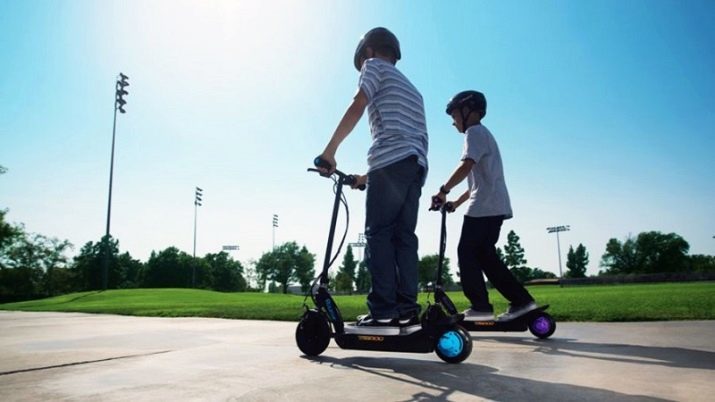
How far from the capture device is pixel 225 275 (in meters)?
114

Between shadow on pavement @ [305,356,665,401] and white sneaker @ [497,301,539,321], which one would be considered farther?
white sneaker @ [497,301,539,321]

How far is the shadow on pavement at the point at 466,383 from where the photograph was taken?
5.63ft

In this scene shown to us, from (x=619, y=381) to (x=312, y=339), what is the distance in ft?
6.14

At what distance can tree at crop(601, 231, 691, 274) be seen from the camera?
110 metres

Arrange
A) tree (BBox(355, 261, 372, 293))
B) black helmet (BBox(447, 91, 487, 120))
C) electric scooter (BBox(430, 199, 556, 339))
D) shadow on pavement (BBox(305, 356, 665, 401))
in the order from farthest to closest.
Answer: tree (BBox(355, 261, 372, 293)), black helmet (BBox(447, 91, 487, 120)), electric scooter (BBox(430, 199, 556, 339)), shadow on pavement (BBox(305, 356, 665, 401))

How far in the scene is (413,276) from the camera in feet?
9.85

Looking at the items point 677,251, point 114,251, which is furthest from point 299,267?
point 677,251

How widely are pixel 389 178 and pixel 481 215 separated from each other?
1663 millimetres

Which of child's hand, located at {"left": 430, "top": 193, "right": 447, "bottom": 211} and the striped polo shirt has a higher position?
the striped polo shirt

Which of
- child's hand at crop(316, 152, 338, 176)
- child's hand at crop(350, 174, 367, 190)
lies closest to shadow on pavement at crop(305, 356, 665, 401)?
child's hand at crop(316, 152, 338, 176)

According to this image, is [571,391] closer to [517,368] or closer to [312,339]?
[517,368]

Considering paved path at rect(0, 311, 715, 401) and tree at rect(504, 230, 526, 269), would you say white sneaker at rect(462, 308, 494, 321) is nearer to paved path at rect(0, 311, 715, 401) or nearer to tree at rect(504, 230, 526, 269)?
paved path at rect(0, 311, 715, 401)

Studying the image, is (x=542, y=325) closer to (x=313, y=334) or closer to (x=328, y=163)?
(x=313, y=334)

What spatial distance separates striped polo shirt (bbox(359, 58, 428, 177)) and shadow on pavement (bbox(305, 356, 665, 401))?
4.37ft
